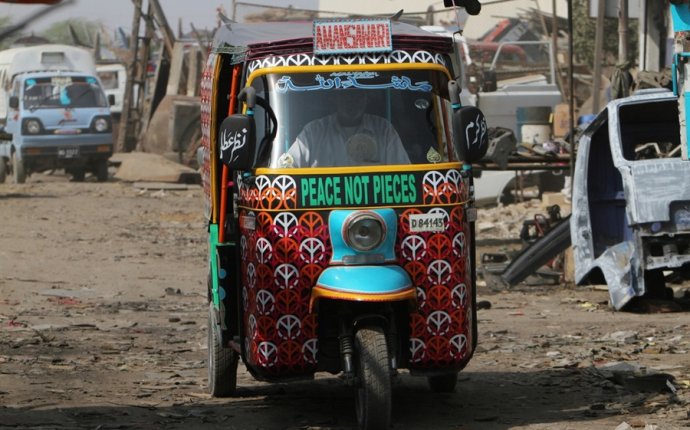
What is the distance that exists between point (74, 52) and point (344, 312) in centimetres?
2789

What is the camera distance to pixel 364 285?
6957 mm

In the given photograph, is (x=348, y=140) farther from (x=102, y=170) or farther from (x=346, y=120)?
(x=102, y=170)

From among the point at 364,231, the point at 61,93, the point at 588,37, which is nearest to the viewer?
the point at 364,231

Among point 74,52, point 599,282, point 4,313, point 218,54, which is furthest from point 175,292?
point 74,52

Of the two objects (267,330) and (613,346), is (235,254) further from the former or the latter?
(613,346)

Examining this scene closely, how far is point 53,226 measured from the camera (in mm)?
20562

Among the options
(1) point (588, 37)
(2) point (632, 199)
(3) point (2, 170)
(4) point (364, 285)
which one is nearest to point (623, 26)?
(2) point (632, 199)

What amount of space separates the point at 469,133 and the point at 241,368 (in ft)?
10.4

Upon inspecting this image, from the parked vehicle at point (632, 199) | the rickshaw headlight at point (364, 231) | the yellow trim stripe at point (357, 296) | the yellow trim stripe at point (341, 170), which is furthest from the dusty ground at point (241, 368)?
the yellow trim stripe at point (341, 170)

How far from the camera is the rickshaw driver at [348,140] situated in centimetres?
734

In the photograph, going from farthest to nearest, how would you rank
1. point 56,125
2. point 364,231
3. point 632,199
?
point 56,125 → point 632,199 → point 364,231

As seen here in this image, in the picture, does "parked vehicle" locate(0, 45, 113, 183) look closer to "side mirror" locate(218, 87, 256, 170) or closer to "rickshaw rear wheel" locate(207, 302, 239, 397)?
"rickshaw rear wheel" locate(207, 302, 239, 397)

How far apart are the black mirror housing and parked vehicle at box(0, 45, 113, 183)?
2295 centimetres

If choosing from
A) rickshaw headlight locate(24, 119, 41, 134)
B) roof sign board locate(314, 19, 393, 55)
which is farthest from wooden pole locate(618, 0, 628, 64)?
rickshaw headlight locate(24, 119, 41, 134)
